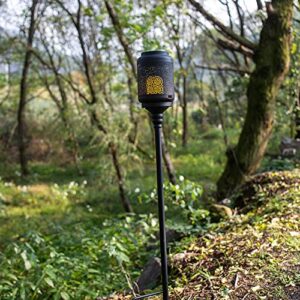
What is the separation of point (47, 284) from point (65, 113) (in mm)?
7644

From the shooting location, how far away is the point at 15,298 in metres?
2.95

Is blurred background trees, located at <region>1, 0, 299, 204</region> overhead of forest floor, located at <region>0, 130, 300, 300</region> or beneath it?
overhead

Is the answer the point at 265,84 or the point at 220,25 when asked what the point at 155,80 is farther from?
the point at 220,25

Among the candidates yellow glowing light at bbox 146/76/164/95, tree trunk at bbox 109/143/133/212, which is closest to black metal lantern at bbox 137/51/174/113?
yellow glowing light at bbox 146/76/164/95

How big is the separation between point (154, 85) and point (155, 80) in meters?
0.02

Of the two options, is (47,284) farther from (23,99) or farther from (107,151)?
(23,99)

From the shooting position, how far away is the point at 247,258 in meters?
2.45

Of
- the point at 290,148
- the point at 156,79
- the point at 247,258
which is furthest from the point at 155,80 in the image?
the point at 290,148

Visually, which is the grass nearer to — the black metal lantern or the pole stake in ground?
the pole stake in ground

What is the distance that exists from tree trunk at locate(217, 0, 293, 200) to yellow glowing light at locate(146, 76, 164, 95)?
10.4 ft

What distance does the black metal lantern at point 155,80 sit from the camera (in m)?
1.99

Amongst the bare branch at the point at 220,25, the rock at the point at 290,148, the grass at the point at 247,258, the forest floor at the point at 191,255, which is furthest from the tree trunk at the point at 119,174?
the grass at the point at 247,258

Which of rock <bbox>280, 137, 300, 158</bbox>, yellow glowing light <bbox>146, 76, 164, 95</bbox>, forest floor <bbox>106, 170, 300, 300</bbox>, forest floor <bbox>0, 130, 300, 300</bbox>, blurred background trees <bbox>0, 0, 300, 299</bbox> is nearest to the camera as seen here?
yellow glowing light <bbox>146, 76, 164, 95</bbox>

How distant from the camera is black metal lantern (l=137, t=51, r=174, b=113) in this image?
199 cm
